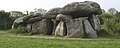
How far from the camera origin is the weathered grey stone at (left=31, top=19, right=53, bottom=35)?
26422 mm

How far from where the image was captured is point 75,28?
22578 millimetres

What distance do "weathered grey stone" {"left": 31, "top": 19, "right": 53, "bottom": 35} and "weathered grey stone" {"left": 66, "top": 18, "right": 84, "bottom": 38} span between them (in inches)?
154

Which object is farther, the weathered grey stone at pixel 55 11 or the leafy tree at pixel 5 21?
the leafy tree at pixel 5 21

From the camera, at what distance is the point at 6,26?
44.8 metres

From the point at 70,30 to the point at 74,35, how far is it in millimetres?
806

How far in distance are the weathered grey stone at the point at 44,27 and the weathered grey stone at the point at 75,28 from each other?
3.92 m

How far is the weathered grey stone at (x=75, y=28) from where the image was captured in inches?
872

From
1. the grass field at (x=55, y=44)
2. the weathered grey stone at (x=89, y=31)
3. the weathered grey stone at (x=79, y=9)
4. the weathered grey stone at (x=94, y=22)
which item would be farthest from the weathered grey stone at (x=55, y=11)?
the grass field at (x=55, y=44)

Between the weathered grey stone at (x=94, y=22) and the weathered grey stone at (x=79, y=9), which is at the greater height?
the weathered grey stone at (x=79, y=9)

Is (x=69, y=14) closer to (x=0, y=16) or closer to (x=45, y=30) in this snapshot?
(x=45, y=30)

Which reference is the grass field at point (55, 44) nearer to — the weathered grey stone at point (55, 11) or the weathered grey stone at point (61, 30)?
the weathered grey stone at point (61, 30)

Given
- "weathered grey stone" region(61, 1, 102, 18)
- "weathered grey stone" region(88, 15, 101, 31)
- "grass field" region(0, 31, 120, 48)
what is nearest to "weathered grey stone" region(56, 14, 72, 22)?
"weathered grey stone" region(61, 1, 102, 18)

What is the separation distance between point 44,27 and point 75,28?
5.11 meters

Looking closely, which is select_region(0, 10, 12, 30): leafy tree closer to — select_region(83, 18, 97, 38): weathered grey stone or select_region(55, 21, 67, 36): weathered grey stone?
select_region(55, 21, 67, 36): weathered grey stone
